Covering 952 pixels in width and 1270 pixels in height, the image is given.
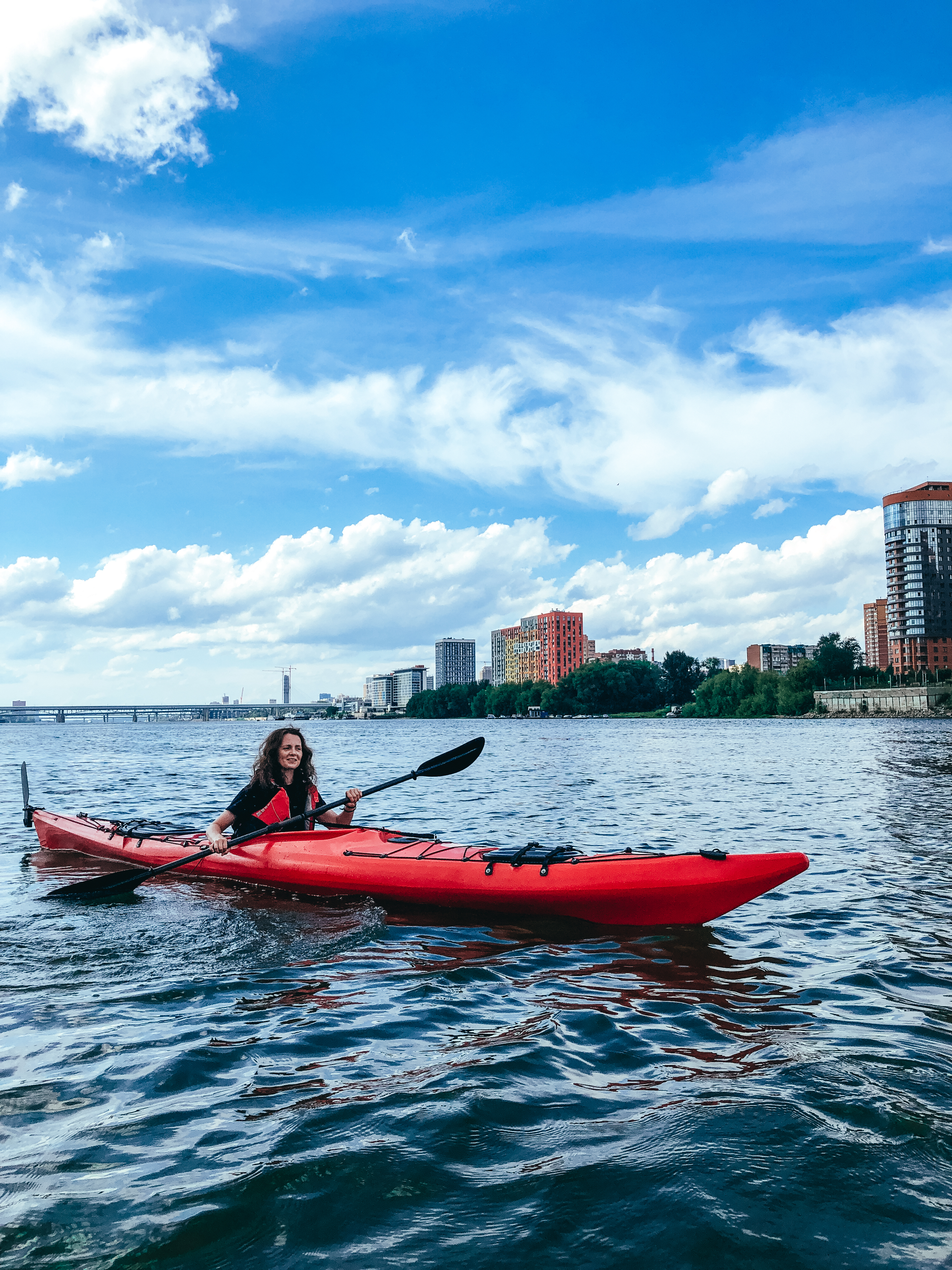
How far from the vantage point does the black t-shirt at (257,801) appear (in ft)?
29.7

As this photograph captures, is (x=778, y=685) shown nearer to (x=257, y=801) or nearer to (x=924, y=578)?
Result: (x=924, y=578)

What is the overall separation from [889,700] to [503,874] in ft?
335

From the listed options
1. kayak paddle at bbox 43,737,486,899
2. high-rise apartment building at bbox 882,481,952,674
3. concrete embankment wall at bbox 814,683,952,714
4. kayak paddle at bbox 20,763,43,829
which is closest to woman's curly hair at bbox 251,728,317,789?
kayak paddle at bbox 43,737,486,899

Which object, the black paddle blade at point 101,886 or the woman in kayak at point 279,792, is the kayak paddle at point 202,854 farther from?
the woman in kayak at point 279,792

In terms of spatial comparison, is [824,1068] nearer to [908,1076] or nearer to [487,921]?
[908,1076]

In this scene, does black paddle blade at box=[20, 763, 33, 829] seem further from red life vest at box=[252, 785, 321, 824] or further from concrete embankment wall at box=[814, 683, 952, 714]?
concrete embankment wall at box=[814, 683, 952, 714]

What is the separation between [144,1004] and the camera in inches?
224

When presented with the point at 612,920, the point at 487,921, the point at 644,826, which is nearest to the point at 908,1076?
the point at 612,920

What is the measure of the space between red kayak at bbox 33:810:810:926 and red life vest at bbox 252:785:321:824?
287mm

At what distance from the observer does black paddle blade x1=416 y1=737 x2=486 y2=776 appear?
30.1ft

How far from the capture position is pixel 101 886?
8977 mm

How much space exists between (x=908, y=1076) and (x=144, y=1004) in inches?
182

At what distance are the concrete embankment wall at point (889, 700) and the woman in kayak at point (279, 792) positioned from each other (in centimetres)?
9472

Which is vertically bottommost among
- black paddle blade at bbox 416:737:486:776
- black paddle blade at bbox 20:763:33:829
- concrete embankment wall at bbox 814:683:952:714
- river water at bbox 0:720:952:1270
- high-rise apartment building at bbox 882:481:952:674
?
concrete embankment wall at bbox 814:683:952:714
